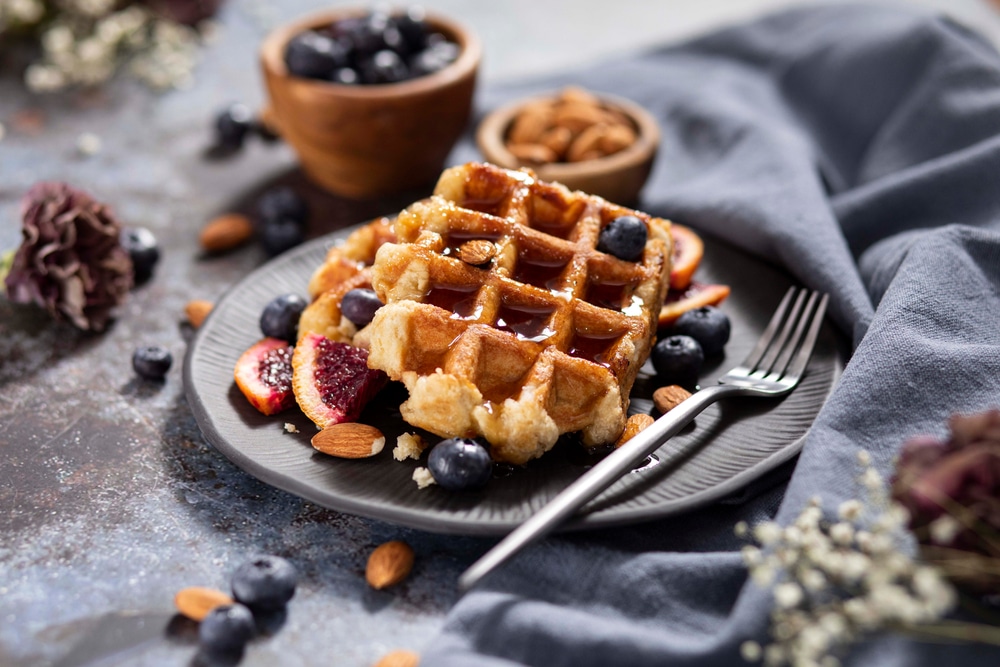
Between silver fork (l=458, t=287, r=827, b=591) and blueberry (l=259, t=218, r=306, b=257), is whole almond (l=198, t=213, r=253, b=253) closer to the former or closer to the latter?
blueberry (l=259, t=218, r=306, b=257)

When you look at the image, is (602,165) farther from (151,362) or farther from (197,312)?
(151,362)

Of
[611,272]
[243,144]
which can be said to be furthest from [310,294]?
[243,144]

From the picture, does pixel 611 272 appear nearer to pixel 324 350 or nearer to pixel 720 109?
pixel 324 350

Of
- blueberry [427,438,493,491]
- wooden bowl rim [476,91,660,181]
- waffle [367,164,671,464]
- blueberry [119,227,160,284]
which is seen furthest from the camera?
wooden bowl rim [476,91,660,181]

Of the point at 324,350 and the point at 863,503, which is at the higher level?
the point at 863,503

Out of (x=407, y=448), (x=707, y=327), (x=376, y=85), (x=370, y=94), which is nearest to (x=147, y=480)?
(x=407, y=448)

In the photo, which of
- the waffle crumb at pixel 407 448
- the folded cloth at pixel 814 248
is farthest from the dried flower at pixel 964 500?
the waffle crumb at pixel 407 448

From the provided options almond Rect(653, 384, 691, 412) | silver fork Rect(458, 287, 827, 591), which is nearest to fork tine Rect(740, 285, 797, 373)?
silver fork Rect(458, 287, 827, 591)
